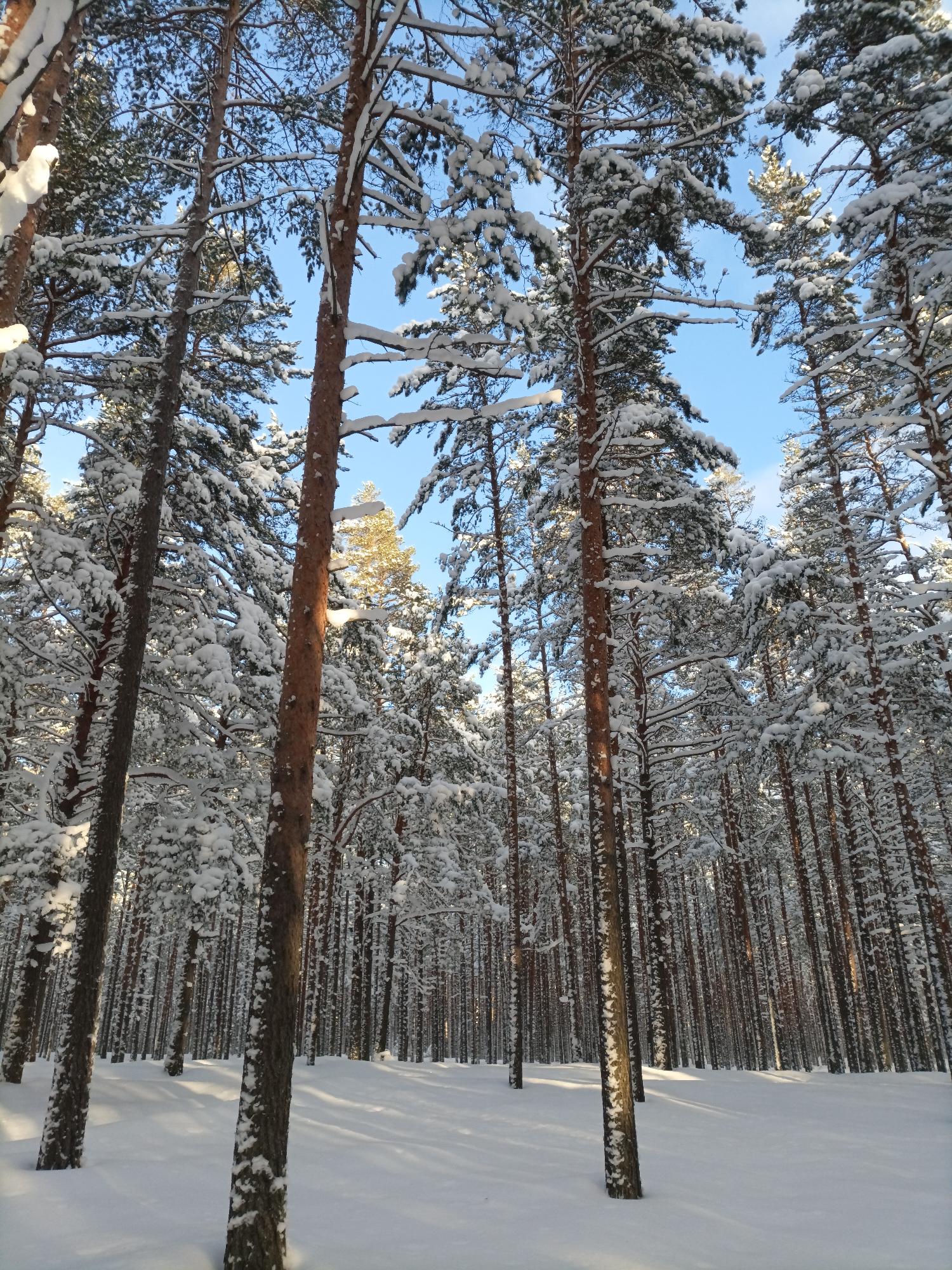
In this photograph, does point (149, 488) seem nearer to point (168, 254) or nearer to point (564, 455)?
point (168, 254)

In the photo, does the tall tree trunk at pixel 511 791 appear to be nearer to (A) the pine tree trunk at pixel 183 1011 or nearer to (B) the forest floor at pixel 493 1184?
(B) the forest floor at pixel 493 1184

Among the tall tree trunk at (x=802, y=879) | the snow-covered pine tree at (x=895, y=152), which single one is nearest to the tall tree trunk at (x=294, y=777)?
the snow-covered pine tree at (x=895, y=152)

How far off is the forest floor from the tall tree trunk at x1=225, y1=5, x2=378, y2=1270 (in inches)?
21.1

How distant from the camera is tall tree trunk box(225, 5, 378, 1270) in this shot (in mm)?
4168

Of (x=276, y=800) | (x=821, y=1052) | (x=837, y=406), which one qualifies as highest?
(x=837, y=406)

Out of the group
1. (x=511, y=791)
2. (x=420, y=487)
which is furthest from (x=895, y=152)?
(x=511, y=791)

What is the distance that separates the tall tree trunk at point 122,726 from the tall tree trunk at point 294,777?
3262mm

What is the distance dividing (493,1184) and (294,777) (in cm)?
465

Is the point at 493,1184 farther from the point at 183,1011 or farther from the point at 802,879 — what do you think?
the point at 802,879

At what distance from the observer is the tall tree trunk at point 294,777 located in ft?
13.7

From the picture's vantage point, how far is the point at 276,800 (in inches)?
193

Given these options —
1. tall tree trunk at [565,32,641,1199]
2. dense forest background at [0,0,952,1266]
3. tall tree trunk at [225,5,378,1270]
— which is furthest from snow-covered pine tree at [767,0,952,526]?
tall tree trunk at [225,5,378,1270]

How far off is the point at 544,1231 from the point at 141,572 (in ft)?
24.4

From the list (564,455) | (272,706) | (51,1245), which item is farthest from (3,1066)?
(564,455)
